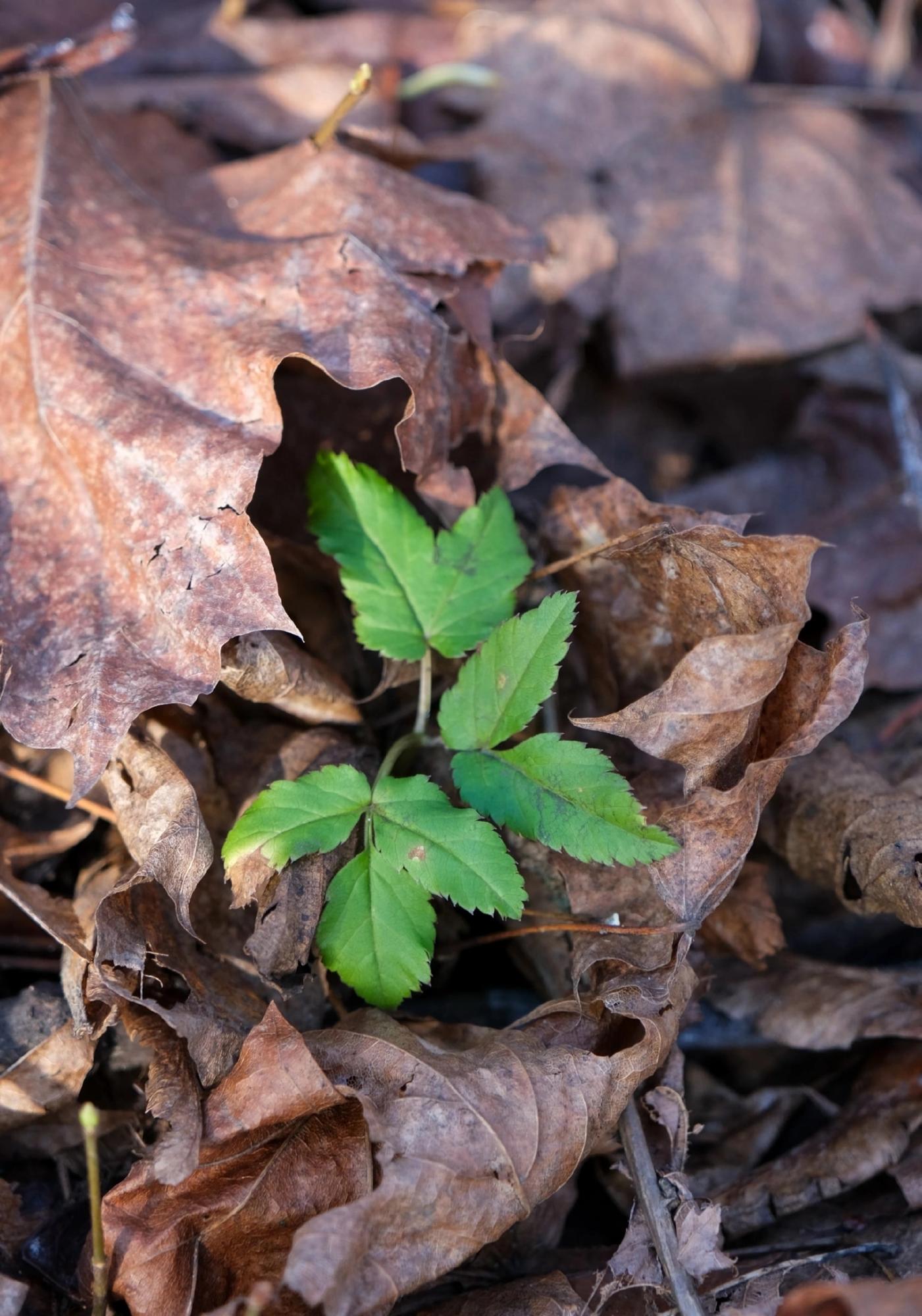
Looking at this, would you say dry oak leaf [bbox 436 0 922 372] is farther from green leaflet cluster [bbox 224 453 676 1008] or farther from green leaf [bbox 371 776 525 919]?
green leaf [bbox 371 776 525 919]

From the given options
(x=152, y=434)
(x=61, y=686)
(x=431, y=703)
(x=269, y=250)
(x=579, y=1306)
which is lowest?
(x=579, y=1306)

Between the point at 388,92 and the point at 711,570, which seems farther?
the point at 388,92

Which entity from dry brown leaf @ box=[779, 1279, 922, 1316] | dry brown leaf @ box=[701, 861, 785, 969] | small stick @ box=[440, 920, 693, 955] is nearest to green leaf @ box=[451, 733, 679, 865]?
small stick @ box=[440, 920, 693, 955]

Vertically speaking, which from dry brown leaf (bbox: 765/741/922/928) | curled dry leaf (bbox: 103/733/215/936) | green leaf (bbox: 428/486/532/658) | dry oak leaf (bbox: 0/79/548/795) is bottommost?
dry brown leaf (bbox: 765/741/922/928)

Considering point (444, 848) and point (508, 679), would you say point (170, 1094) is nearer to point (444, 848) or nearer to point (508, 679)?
point (444, 848)

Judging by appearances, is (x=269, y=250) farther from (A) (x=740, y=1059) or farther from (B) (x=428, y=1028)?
(A) (x=740, y=1059)

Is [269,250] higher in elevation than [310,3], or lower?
lower

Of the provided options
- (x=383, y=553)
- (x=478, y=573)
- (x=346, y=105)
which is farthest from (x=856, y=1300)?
(x=346, y=105)

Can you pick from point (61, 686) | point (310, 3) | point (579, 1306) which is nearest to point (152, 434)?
point (61, 686)
